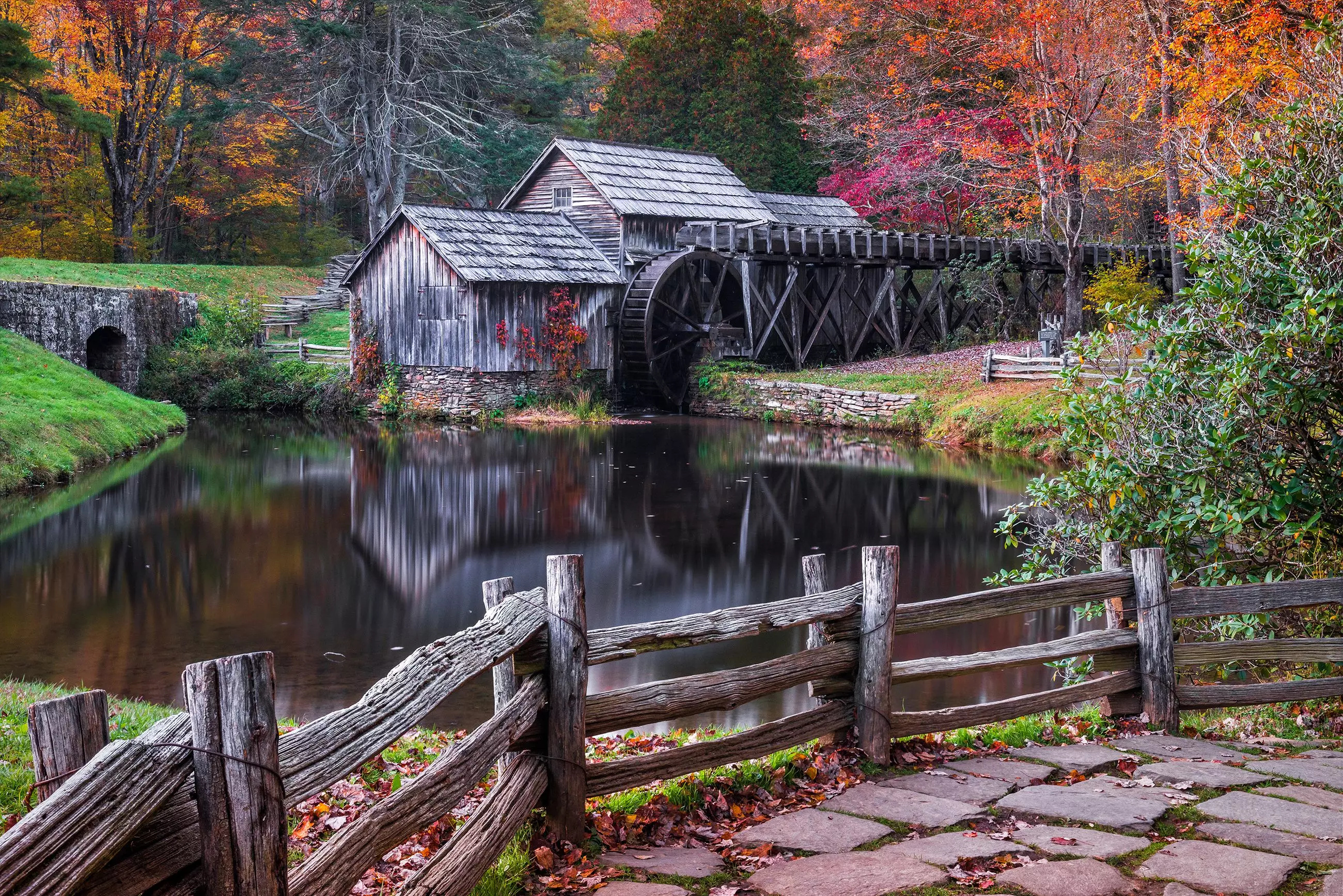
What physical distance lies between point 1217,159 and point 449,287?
20.6 m

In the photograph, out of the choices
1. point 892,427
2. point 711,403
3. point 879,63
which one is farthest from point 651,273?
point 879,63

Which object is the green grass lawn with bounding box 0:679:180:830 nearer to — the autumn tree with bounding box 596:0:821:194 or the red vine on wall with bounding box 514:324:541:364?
the red vine on wall with bounding box 514:324:541:364

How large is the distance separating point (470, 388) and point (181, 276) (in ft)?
38.6

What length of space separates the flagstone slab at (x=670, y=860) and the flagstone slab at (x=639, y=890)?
5.2 inches

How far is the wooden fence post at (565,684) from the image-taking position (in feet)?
13.9

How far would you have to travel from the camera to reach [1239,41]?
16.5 m

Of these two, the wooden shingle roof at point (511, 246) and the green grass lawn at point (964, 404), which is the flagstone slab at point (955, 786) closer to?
the green grass lawn at point (964, 404)

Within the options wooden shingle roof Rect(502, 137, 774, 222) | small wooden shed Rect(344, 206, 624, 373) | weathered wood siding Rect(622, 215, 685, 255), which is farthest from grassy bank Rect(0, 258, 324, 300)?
weathered wood siding Rect(622, 215, 685, 255)

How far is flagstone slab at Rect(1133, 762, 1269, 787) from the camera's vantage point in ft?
15.9

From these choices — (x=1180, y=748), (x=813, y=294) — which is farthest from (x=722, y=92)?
(x=1180, y=748)

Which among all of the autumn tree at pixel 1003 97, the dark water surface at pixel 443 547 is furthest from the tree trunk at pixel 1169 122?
the dark water surface at pixel 443 547

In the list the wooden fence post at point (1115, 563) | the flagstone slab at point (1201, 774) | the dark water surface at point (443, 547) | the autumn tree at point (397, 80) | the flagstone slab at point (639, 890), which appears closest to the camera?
the flagstone slab at point (639, 890)

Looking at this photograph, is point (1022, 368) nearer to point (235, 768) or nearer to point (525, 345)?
point (525, 345)

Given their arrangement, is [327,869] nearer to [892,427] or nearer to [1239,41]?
[1239,41]
